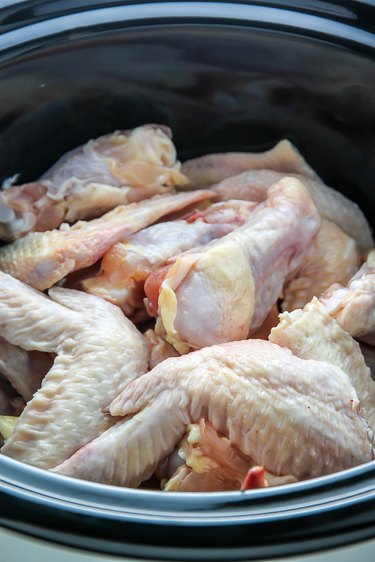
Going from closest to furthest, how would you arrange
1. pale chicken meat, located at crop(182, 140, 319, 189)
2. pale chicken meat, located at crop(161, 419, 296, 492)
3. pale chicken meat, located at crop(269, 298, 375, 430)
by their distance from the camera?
pale chicken meat, located at crop(161, 419, 296, 492) < pale chicken meat, located at crop(269, 298, 375, 430) < pale chicken meat, located at crop(182, 140, 319, 189)

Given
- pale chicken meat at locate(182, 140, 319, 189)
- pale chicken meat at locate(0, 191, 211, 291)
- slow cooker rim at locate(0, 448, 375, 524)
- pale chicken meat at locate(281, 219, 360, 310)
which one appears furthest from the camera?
pale chicken meat at locate(182, 140, 319, 189)

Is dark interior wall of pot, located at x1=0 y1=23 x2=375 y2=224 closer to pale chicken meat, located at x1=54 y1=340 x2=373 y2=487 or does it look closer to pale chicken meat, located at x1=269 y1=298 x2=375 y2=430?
pale chicken meat, located at x1=269 y1=298 x2=375 y2=430

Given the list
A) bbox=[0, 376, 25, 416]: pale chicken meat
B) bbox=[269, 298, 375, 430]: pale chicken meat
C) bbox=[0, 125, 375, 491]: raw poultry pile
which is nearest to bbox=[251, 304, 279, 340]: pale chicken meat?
bbox=[0, 125, 375, 491]: raw poultry pile

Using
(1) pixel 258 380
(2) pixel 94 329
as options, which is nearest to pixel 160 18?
(2) pixel 94 329

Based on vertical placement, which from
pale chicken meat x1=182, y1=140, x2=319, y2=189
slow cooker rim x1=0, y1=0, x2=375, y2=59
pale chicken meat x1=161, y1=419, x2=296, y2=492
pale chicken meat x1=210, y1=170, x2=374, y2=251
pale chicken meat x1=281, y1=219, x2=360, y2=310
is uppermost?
slow cooker rim x1=0, y1=0, x2=375, y2=59

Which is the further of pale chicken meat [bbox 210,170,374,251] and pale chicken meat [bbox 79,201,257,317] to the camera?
pale chicken meat [bbox 210,170,374,251]

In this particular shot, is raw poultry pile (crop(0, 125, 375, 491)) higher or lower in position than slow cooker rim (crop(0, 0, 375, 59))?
lower
